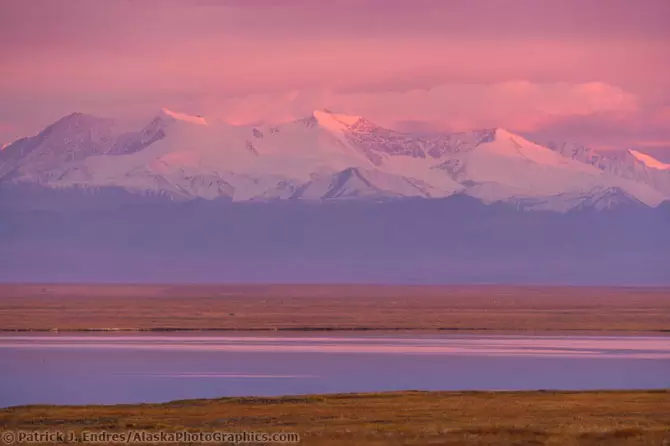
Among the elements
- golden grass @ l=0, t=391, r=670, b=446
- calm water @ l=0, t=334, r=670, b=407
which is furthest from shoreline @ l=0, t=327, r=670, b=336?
golden grass @ l=0, t=391, r=670, b=446

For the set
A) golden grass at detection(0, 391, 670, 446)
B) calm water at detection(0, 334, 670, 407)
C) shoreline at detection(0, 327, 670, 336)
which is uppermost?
shoreline at detection(0, 327, 670, 336)

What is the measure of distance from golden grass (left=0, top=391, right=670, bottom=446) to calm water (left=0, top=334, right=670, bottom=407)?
17.0ft

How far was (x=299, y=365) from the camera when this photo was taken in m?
53.4

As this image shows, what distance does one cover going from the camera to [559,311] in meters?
122

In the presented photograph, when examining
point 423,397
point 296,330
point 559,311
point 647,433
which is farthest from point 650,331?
point 647,433

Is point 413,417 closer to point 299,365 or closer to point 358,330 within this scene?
point 299,365

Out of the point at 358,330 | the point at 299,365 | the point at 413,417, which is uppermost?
the point at 358,330

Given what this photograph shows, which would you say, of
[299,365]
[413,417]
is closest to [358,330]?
[299,365]

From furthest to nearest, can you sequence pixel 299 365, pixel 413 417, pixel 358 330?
pixel 358 330
pixel 299 365
pixel 413 417

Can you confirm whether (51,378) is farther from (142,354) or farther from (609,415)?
(609,415)

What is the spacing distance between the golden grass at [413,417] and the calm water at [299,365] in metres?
5.19

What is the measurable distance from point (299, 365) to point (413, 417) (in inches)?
860

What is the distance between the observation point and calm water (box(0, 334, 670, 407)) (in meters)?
43.2

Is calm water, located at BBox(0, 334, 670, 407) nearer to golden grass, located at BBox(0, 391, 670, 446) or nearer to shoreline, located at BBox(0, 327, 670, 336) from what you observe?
golden grass, located at BBox(0, 391, 670, 446)
